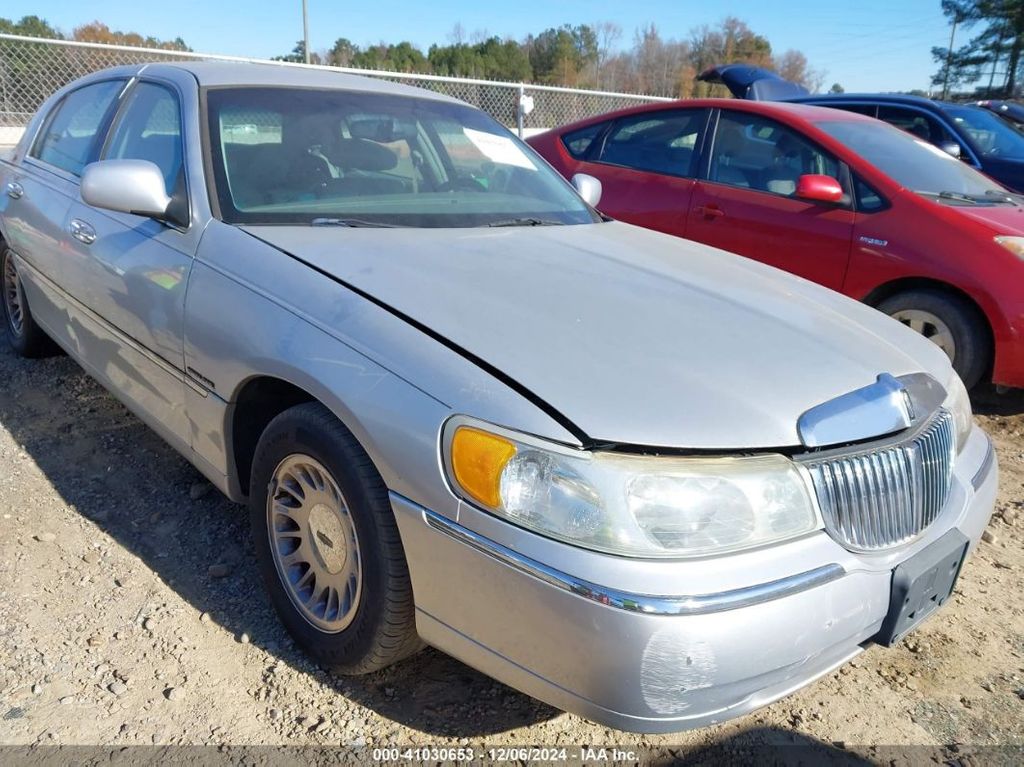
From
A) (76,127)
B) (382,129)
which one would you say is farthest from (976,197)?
(76,127)

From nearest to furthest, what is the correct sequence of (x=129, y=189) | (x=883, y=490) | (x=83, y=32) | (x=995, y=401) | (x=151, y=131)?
(x=883, y=490) → (x=129, y=189) → (x=151, y=131) → (x=995, y=401) → (x=83, y=32)

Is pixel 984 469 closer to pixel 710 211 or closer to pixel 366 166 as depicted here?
pixel 366 166

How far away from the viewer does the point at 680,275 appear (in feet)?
8.43

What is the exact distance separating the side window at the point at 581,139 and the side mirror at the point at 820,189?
1682 millimetres

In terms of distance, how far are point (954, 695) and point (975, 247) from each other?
8.57 feet

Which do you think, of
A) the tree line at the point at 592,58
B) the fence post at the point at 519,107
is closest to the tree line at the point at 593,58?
the tree line at the point at 592,58

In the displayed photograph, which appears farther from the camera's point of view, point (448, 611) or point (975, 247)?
point (975, 247)

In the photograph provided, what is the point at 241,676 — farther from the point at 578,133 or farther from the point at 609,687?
the point at 578,133

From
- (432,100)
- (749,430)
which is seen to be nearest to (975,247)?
(432,100)

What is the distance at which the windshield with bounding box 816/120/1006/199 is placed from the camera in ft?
15.4

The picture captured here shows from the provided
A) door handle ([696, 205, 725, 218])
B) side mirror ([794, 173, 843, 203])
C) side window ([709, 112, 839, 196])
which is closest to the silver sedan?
side mirror ([794, 173, 843, 203])

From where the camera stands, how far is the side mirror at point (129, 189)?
256 centimetres

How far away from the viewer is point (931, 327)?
4266mm

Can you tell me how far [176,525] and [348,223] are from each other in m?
1.27
